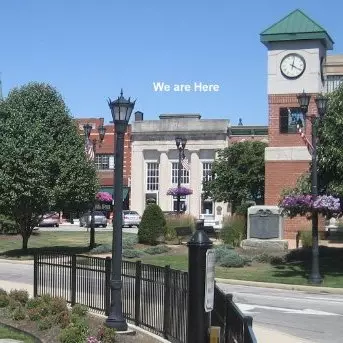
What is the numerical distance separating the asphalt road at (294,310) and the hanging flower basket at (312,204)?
2779mm

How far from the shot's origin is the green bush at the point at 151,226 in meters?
34.2

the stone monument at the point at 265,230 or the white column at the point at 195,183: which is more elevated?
the white column at the point at 195,183

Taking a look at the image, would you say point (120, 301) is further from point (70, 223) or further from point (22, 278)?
point (70, 223)

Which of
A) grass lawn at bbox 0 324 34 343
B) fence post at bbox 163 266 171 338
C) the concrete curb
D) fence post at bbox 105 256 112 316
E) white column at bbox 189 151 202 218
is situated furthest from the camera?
white column at bbox 189 151 202 218

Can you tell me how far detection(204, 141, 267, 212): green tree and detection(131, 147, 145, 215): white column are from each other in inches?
951

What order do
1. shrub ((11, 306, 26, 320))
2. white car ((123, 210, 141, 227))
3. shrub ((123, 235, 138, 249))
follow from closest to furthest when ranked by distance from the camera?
shrub ((11, 306, 26, 320)) < shrub ((123, 235, 138, 249)) < white car ((123, 210, 141, 227))

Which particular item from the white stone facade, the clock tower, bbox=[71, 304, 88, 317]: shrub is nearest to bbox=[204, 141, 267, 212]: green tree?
the clock tower

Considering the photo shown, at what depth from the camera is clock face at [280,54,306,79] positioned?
124 feet

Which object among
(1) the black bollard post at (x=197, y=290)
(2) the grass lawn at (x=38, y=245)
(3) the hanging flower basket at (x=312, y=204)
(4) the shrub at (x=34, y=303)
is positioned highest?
(3) the hanging flower basket at (x=312, y=204)

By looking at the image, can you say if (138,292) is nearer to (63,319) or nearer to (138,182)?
(63,319)

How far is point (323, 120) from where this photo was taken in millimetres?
24203

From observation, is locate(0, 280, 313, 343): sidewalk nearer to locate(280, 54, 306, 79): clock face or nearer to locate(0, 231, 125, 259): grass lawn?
locate(0, 231, 125, 259): grass lawn

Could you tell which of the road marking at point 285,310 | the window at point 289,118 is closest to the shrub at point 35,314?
the road marking at point 285,310

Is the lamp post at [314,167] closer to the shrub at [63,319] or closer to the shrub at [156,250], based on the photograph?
the shrub at [156,250]
